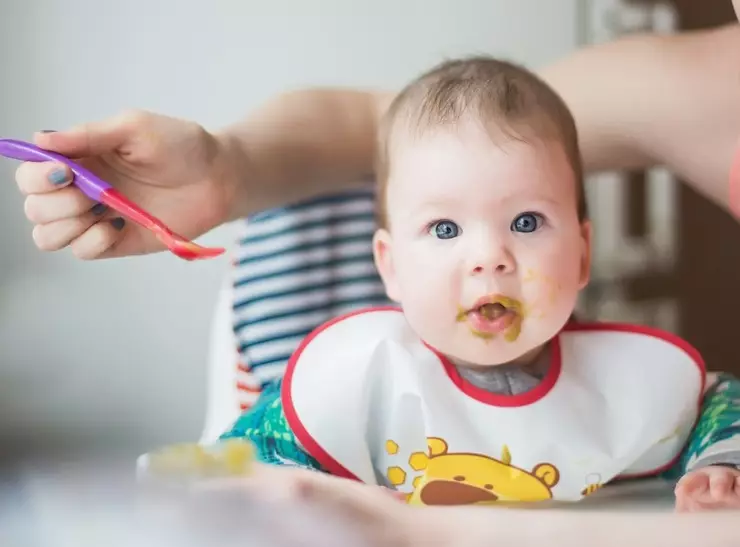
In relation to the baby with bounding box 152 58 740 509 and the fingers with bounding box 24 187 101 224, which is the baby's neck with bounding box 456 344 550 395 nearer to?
the baby with bounding box 152 58 740 509

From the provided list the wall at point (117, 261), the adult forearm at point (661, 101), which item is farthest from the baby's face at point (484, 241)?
the wall at point (117, 261)

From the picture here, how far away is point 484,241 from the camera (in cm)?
61

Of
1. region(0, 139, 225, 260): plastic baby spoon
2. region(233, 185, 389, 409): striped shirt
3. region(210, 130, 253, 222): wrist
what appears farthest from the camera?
region(233, 185, 389, 409): striped shirt

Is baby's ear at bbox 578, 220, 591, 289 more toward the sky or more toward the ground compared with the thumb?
more toward the ground

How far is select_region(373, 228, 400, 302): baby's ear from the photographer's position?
68cm

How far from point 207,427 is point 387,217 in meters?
0.40

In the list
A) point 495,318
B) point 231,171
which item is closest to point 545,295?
point 495,318

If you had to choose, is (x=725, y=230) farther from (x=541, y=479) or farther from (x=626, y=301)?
(x=541, y=479)

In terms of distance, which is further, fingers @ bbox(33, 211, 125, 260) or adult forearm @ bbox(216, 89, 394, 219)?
adult forearm @ bbox(216, 89, 394, 219)

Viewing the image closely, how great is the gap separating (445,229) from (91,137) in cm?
25

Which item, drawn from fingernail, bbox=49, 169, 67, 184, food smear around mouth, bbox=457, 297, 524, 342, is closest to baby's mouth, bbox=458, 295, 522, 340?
food smear around mouth, bbox=457, 297, 524, 342

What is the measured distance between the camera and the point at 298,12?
1229 mm

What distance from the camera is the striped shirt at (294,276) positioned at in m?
0.93

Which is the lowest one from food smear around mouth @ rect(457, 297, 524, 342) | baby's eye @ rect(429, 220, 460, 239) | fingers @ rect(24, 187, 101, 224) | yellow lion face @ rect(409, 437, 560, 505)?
yellow lion face @ rect(409, 437, 560, 505)
